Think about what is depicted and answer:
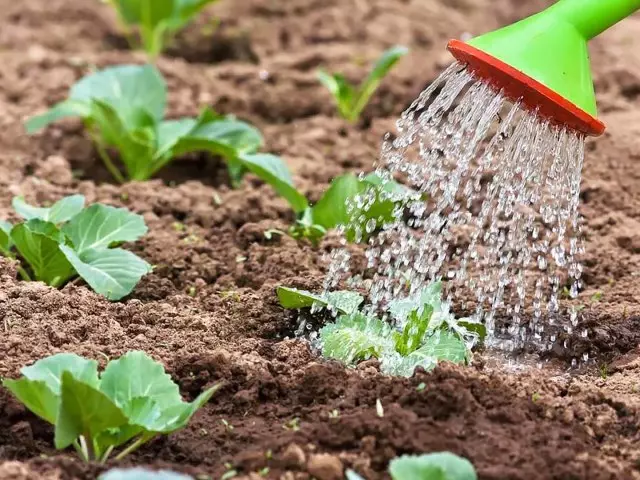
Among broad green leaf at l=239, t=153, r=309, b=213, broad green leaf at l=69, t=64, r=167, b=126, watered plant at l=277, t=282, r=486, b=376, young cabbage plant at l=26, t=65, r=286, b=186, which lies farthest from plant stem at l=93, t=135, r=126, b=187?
watered plant at l=277, t=282, r=486, b=376

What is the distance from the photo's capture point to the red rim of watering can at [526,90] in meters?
2.29

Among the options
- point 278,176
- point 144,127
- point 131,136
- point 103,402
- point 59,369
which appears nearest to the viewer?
point 103,402

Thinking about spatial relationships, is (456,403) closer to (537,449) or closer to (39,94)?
(537,449)

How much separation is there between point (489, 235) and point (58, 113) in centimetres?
137

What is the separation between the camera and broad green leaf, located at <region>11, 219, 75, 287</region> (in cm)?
258

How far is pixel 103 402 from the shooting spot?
1.92 meters

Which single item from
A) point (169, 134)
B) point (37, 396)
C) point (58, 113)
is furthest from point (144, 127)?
point (37, 396)

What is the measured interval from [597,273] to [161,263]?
110 cm

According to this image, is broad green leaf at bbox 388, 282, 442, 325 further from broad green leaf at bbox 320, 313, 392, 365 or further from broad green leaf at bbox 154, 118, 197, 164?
broad green leaf at bbox 154, 118, 197, 164

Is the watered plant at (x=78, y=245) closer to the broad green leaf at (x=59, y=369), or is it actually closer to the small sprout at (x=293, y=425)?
the broad green leaf at (x=59, y=369)

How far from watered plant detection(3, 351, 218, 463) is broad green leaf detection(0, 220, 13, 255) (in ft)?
2.24

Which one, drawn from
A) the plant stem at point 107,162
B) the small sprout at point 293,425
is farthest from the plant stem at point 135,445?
the plant stem at point 107,162

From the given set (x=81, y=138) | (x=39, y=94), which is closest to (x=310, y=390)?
(x=81, y=138)

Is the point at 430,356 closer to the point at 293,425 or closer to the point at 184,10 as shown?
the point at 293,425
